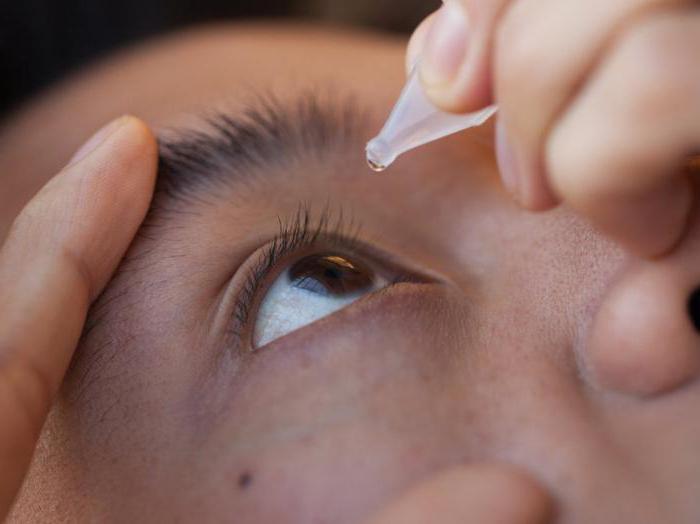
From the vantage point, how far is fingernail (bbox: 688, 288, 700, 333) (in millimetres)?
552

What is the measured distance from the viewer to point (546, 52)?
452 mm

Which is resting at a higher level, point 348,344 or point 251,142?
point 251,142

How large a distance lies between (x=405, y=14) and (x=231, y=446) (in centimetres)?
103

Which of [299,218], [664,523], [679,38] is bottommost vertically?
[664,523]

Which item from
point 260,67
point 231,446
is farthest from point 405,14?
point 231,446

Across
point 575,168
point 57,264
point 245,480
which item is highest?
point 575,168

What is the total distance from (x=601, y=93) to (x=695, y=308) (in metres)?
0.20

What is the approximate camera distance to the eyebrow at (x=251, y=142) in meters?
0.71

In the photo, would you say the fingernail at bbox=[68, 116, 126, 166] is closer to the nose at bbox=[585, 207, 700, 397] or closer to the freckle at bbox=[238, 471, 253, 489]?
the freckle at bbox=[238, 471, 253, 489]

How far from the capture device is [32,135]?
2.71 feet

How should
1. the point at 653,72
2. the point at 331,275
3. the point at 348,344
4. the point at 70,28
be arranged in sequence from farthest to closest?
the point at 70,28 < the point at 331,275 < the point at 348,344 < the point at 653,72

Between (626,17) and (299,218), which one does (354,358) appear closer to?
(299,218)

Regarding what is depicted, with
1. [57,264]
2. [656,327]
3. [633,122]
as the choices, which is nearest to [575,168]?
[633,122]

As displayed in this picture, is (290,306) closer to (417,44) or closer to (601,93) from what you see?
(417,44)
